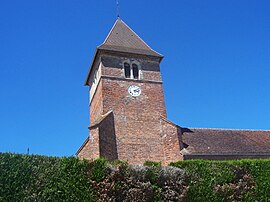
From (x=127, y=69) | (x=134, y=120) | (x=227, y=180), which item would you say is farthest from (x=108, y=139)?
(x=227, y=180)

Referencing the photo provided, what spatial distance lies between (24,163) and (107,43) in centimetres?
1394

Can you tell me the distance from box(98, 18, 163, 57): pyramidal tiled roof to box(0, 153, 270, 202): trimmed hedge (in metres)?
11.9

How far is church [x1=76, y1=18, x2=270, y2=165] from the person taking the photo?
67.9ft

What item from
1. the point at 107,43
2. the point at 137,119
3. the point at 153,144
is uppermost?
the point at 107,43

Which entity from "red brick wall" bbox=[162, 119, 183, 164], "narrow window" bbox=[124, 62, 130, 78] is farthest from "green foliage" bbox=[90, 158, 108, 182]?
"narrow window" bbox=[124, 62, 130, 78]

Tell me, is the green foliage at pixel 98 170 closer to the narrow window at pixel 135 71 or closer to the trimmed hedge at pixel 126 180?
the trimmed hedge at pixel 126 180

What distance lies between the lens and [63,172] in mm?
13406

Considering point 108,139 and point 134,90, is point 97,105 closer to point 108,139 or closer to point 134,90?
point 134,90

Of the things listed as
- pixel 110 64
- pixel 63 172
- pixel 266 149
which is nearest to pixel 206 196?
pixel 63 172

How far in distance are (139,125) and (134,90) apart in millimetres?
2677

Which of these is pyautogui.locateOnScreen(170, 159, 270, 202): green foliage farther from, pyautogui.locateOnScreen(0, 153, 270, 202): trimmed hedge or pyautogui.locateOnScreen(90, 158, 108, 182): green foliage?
pyautogui.locateOnScreen(90, 158, 108, 182): green foliage

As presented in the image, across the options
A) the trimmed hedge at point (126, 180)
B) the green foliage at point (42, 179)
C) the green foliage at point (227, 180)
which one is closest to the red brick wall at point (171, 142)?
the green foliage at point (227, 180)

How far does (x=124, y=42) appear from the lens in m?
26.2

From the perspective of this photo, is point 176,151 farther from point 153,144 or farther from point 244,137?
point 244,137
